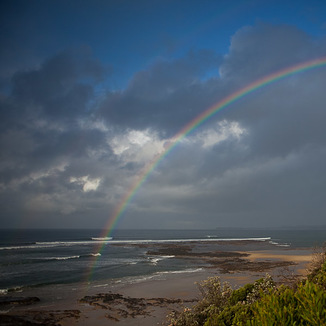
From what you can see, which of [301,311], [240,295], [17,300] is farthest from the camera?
[17,300]

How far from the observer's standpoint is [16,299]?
2558 centimetres

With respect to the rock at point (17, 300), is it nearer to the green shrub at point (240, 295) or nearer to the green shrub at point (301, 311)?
the green shrub at point (240, 295)

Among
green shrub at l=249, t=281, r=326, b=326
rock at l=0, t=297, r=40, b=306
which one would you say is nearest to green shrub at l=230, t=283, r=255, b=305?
green shrub at l=249, t=281, r=326, b=326

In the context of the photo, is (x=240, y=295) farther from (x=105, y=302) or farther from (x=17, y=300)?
(x=17, y=300)

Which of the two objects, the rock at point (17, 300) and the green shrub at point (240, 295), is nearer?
the green shrub at point (240, 295)

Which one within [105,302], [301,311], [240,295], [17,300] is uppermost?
[301,311]

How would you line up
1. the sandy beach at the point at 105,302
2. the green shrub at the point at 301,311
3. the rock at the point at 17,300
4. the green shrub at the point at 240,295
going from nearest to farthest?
the green shrub at the point at 301,311 → the green shrub at the point at 240,295 → the sandy beach at the point at 105,302 → the rock at the point at 17,300

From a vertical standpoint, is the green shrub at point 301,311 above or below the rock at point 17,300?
above

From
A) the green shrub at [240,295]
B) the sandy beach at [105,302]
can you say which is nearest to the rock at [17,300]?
the sandy beach at [105,302]

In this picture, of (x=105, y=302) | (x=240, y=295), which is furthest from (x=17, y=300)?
(x=240, y=295)

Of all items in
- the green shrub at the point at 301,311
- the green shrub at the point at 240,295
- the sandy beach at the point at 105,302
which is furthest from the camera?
the sandy beach at the point at 105,302

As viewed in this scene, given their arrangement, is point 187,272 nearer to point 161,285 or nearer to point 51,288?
point 161,285

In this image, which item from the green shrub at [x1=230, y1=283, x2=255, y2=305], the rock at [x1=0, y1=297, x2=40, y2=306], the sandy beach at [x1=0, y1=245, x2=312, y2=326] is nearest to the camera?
the green shrub at [x1=230, y1=283, x2=255, y2=305]

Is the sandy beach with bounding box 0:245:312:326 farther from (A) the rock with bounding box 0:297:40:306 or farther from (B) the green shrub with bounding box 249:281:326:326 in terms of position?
(B) the green shrub with bounding box 249:281:326:326
